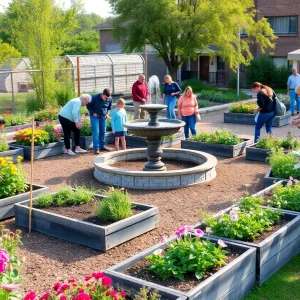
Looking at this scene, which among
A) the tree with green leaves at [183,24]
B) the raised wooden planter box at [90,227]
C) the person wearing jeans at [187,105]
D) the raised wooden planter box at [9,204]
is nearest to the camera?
the raised wooden planter box at [90,227]

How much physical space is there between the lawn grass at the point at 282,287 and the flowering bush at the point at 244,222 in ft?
1.78

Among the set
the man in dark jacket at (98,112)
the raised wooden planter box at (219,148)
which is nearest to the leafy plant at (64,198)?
the man in dark jacket at (98,112)

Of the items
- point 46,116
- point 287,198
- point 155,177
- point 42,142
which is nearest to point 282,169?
point 287,198

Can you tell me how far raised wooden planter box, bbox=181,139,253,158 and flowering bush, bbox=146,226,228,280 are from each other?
7366 mm

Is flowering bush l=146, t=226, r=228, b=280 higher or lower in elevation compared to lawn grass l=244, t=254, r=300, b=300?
higher

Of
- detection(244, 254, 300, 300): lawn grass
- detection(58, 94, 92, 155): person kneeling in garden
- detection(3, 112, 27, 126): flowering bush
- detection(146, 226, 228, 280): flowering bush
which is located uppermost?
detection(58, 94, 92, 155): person kneeling in garden

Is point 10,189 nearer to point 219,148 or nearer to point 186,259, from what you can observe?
point 186,259

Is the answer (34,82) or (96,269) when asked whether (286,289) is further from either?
(34,82)

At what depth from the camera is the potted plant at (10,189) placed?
28.5 feet

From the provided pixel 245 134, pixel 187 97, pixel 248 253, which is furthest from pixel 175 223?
pixel 245 134

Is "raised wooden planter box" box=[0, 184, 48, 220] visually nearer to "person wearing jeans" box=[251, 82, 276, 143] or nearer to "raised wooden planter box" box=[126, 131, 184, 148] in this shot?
"raised wooden planter box" box=[126, 131, 184, 148]

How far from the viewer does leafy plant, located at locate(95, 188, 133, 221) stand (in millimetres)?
7645

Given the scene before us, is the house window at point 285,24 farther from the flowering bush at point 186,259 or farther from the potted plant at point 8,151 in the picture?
the flowering bush at point 186,259

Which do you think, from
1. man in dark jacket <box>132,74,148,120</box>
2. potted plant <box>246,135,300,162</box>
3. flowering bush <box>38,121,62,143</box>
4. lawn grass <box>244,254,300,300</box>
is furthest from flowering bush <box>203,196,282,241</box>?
man in dark jacket <box>132,74,148,120</box>
